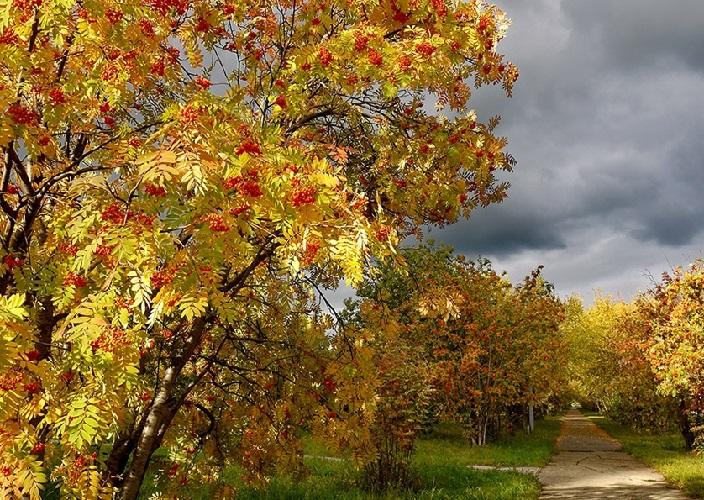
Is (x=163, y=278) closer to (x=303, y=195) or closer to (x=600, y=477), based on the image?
(x=303, y=195)

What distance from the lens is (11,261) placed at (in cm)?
457

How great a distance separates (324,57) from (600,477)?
572 inches

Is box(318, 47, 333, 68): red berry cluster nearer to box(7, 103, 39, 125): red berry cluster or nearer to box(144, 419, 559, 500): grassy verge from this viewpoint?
box(7, 103, 39, 125): red berry cluster

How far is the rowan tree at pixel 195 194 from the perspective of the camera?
352 cm

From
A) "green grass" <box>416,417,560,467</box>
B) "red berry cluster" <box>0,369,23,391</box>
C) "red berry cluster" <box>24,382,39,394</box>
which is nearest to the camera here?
"red berry cluster" <box>0,369,23,391</box>

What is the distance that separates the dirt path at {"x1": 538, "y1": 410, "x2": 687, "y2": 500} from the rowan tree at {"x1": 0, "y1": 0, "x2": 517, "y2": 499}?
325 inches

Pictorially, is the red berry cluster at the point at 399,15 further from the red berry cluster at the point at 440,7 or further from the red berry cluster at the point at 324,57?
the red berry cluster at the point at 324,57

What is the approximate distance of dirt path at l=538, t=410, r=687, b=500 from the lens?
12570mm

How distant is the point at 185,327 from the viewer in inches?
287

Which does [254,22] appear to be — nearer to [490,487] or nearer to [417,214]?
[417,214]

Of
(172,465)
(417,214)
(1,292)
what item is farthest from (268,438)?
(1,292)

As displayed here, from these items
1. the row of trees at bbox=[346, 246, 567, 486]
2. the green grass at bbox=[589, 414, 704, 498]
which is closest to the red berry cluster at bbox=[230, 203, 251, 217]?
the green grass at bbox=[589, 414, 704, 498]

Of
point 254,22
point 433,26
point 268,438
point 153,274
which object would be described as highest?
point 254,22

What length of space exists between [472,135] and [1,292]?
16.4 ft
